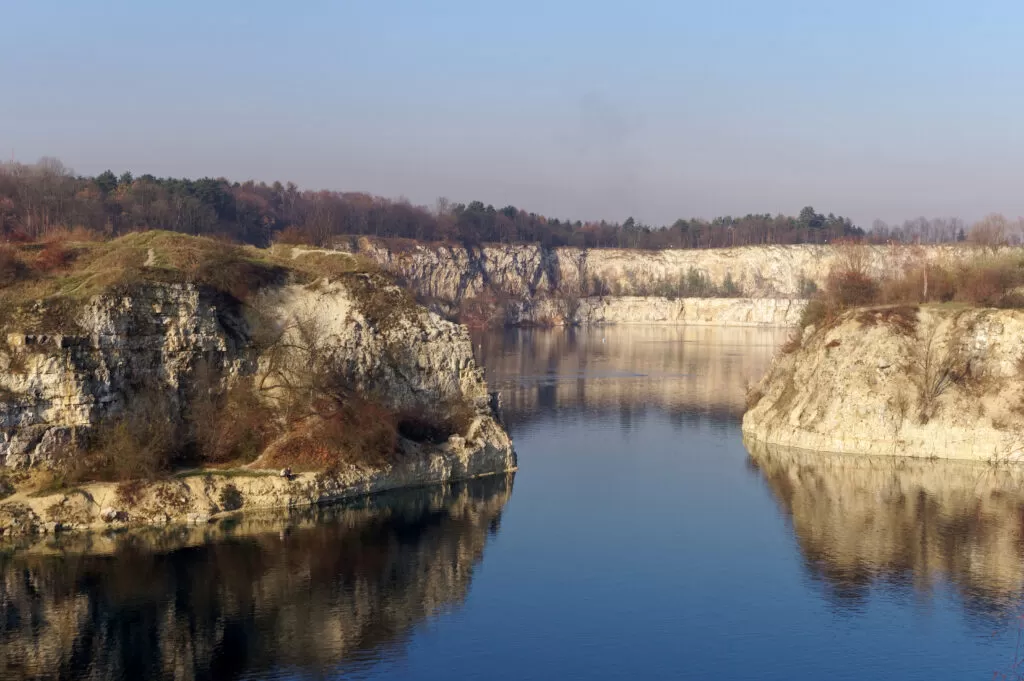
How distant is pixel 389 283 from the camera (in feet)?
189

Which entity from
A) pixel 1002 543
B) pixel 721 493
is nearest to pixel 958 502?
pixel 1002 543

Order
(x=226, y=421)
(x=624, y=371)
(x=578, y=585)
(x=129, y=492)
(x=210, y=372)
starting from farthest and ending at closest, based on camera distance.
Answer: (x=624, y=371), (x=210, y=372), (x=226, y=421), (x=129, y=492), (x=578, y=585)

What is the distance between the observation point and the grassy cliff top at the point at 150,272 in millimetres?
45312

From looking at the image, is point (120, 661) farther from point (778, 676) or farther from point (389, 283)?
point (389, 283)

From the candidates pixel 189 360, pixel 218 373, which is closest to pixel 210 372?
pixel 218 373

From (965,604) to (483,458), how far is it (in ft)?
83.5

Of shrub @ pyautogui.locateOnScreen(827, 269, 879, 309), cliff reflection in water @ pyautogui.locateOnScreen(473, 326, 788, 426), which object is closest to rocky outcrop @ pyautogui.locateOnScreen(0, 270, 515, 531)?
cliff reflection in water @ pyautogui.locateOnScreen(473, 326, 788, 426)

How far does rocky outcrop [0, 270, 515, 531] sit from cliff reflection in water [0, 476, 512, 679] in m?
2.33

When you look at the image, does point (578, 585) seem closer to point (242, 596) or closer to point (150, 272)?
point (242, 596)

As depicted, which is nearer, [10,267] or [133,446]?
[133,446]

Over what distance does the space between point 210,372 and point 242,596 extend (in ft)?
56.4

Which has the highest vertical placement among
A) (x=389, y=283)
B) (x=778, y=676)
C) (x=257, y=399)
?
(x=389, y=283)

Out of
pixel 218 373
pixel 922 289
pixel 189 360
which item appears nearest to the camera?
pixel 189 360

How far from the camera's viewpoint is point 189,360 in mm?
48031
